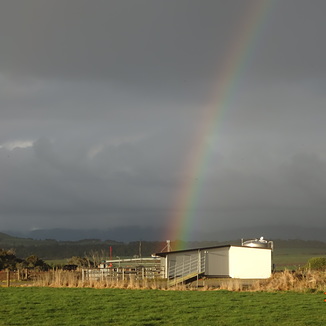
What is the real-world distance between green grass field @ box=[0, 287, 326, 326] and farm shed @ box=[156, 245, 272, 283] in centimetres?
3117

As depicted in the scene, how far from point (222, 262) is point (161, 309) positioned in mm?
40955

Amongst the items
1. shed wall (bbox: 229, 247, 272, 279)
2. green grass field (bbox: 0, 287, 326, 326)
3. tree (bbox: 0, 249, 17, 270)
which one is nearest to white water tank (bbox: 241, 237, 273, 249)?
shed wall (bbox: 229, 247, 272, 279)

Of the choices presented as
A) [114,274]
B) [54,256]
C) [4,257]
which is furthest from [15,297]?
[54,256]

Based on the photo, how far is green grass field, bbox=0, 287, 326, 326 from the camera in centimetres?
2006

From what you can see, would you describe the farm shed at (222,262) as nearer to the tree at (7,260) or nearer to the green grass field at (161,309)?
the tree at (7,260)

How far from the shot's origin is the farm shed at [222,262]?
201ft

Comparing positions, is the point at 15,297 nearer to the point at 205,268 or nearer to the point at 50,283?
the point at 50,283

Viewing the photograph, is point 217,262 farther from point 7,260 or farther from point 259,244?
point 7,260

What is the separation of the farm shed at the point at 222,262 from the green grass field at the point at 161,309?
31170 mm

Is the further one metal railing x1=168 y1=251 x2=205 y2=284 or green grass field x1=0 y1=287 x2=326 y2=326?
Result: metal railing x1=168 y1=251 x2=205 y2=284

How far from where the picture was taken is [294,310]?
77.6 ft

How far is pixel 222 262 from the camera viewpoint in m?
63.7

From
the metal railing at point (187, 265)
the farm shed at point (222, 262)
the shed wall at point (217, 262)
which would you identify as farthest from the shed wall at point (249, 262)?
the metal railing at point (187, 265)

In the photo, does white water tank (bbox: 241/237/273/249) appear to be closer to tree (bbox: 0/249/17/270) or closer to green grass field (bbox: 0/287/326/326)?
tree (bbox: 0/249/17/270)
